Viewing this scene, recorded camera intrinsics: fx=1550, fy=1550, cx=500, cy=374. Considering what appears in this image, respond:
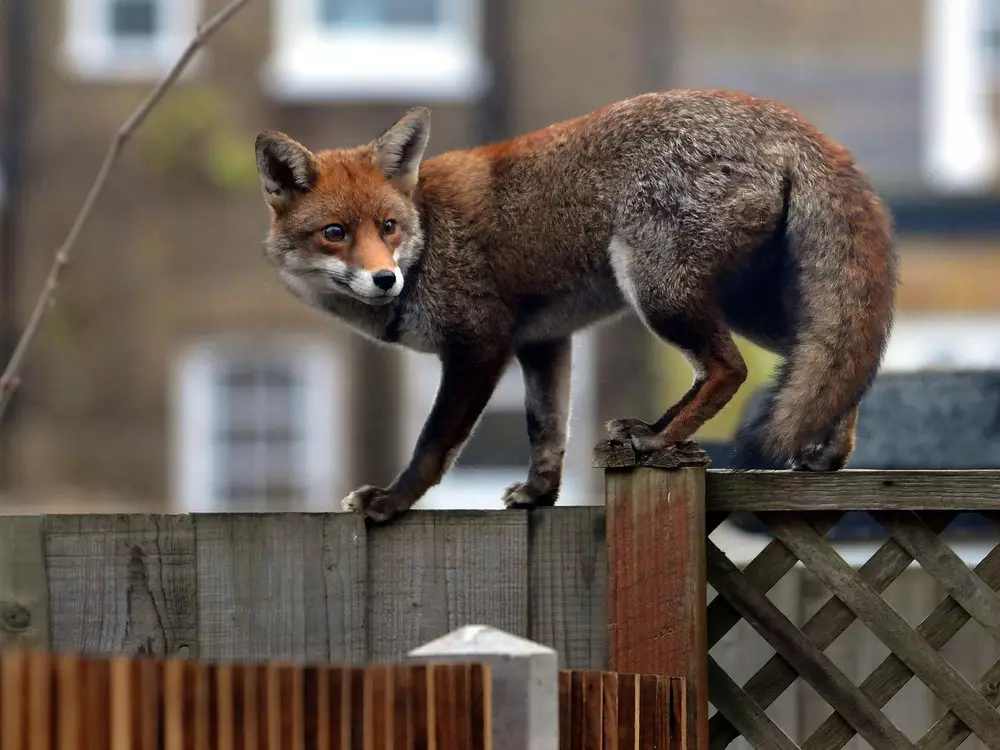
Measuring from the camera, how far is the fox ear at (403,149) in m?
4.36

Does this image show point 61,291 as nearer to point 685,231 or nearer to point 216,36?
point 216,36

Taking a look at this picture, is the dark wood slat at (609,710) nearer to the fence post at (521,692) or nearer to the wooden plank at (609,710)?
the wooden plank at (609,710)

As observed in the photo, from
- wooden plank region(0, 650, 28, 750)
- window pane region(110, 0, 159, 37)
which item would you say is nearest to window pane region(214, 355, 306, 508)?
window pane region(110, 0, 159, 37)

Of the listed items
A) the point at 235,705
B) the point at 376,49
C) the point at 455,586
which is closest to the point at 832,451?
the point at 455,586

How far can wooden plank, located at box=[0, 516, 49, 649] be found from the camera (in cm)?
327

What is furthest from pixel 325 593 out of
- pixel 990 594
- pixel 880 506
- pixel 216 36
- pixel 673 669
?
pixel 216 36

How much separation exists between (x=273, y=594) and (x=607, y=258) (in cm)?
128

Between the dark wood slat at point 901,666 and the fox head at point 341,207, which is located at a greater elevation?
the fox head at point 341,207

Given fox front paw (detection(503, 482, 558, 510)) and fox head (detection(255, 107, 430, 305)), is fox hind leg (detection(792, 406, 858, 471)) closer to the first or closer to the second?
fox front paw (detection(503, 482, 558, 510))

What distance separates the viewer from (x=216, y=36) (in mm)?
15055

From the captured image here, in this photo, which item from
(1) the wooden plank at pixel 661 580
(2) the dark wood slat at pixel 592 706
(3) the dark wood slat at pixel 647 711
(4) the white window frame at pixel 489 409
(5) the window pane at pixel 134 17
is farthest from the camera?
(5) the window pane at pixel 134 17

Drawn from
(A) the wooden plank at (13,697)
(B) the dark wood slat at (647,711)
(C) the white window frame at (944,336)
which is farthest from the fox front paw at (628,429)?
A: (C) the white window frame at (944,336)

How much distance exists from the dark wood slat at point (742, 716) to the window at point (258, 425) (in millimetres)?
11820

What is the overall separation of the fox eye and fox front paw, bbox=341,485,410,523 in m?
0.84
